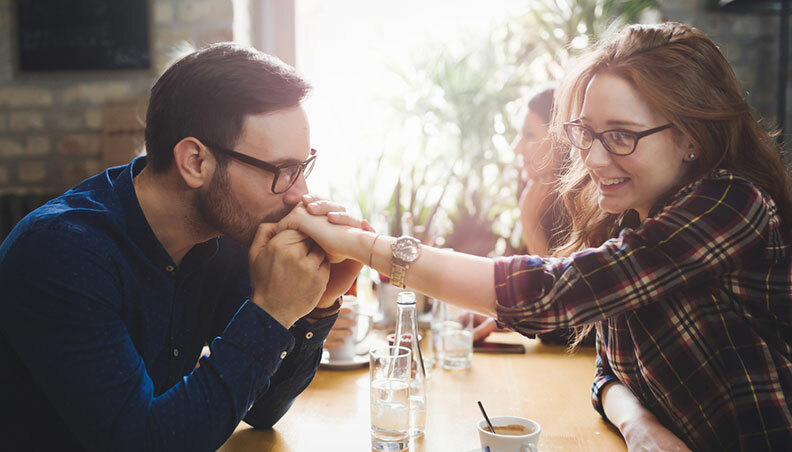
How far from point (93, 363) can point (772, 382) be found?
1.04 meters

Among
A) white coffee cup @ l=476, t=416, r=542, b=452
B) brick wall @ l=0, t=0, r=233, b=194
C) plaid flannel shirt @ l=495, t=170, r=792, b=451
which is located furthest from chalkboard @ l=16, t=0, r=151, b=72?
white coffee cup @ l=476, t=416, r=542, b=452

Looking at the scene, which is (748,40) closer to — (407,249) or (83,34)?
(407,249)

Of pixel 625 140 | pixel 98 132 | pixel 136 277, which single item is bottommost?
pixel 98 132

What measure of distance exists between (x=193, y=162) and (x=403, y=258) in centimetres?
42

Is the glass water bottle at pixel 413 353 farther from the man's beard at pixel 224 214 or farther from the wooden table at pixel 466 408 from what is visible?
the man's beard at pixel 224 214

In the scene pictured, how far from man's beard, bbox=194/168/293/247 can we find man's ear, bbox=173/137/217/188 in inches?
0.7

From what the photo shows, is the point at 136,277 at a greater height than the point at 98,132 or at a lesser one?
greater

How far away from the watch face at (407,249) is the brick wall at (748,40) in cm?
289

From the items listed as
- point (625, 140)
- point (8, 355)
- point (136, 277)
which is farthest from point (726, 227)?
point (8, 355)

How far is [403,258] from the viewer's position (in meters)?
1.20

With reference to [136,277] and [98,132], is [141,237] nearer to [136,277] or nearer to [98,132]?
[136,277]

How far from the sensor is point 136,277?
1168 millimetres

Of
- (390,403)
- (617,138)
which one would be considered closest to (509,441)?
(390,403)

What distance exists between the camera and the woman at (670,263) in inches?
43.6
